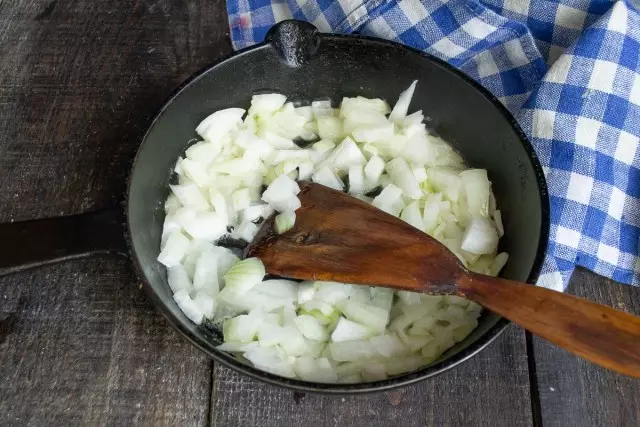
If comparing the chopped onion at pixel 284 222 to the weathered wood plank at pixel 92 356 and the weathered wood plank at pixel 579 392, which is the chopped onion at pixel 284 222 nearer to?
the weathered wood plank at pixel 92 356

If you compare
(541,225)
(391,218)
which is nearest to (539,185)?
(541,225)

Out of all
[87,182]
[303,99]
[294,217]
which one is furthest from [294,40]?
[87,182]

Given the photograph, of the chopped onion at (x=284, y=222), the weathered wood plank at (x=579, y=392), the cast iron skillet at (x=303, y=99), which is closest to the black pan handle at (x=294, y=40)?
the cast iron skillet at (x=303, y=99)

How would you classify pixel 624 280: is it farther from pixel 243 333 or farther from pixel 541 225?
pixel 243 333

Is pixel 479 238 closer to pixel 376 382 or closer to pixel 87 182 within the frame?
pixel 376 382

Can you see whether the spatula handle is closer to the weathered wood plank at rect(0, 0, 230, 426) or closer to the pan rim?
the pan rim

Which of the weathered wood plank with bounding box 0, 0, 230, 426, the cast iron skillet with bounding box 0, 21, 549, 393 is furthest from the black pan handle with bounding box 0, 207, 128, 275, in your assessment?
the weathered wood plank with bounding box 0, 0, 230, 426
